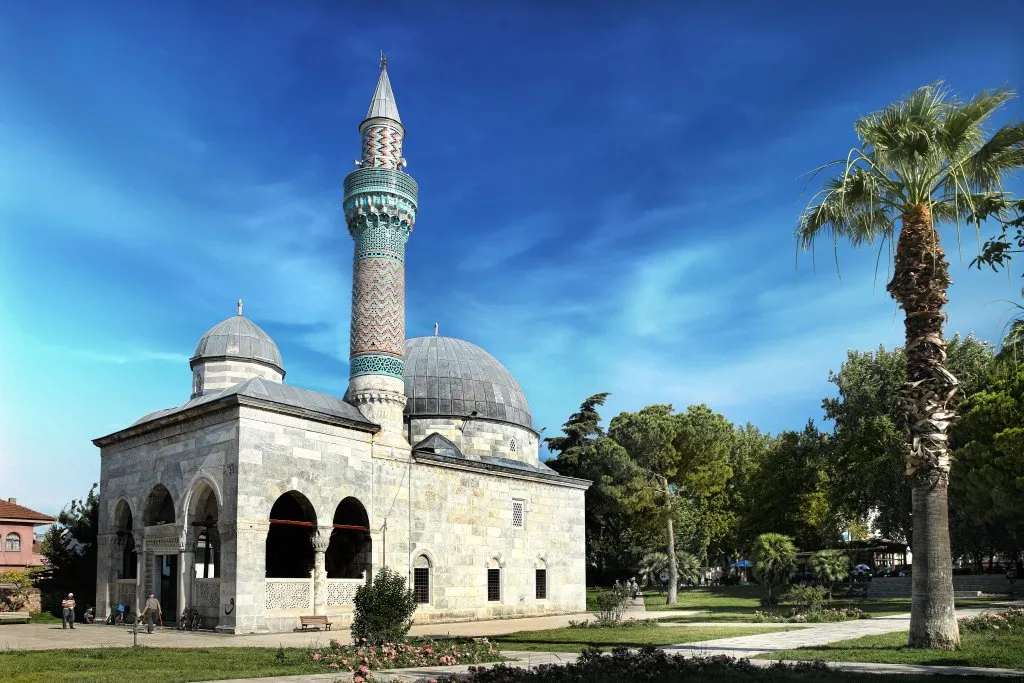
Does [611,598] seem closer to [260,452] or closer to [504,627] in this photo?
[504,627]

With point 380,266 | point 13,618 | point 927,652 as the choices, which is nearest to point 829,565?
point 927,652

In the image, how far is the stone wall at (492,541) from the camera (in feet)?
78.5

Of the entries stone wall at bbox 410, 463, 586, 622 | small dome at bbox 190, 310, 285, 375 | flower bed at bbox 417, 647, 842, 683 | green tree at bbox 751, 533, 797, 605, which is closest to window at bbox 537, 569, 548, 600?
stone wall at bbox 410, 463, 586, 622

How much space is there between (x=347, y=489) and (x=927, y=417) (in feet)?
46.4

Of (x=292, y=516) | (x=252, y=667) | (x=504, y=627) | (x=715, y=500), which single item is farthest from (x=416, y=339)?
(x=252, y=667)

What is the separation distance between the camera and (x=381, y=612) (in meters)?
13.5

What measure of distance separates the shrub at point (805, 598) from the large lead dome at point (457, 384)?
11964 mm

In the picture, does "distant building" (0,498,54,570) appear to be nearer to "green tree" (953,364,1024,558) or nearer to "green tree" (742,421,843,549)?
"green tree" (742,421,843,549)

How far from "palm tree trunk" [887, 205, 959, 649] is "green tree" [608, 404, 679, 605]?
75.6 ft

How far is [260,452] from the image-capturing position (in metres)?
19.4

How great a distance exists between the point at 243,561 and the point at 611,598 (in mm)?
9230

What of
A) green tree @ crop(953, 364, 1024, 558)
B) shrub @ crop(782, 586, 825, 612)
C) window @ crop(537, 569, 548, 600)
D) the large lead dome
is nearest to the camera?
shrub @ crop(782, 586, 825, 612)

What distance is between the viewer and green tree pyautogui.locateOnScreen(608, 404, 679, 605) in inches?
1420

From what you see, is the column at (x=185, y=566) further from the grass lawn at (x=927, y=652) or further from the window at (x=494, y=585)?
the grass lawn at (x=927, y=652)
